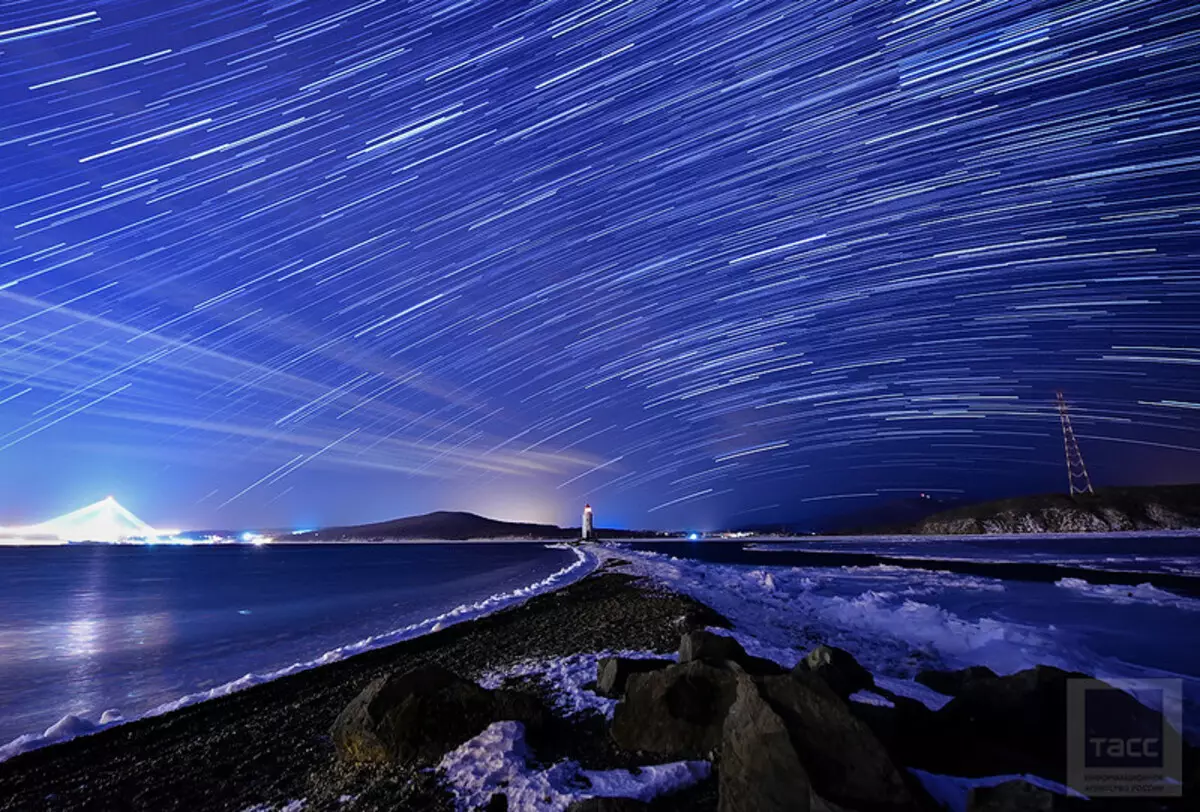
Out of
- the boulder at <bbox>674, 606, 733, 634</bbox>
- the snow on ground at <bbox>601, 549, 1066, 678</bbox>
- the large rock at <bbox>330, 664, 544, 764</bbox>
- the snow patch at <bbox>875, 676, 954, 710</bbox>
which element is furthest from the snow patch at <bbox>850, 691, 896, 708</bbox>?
the boulder at <bbox>674, 606, 733, 634</bbox>

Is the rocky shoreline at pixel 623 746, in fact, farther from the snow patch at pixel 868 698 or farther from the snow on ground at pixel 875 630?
the snow on ground at pixel 875 630

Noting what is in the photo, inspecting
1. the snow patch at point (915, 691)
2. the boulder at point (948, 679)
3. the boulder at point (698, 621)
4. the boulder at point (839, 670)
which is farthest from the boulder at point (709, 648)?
the boulder at point (698, 621)

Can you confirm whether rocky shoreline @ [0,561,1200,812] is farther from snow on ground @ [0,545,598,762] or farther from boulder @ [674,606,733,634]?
boulder @ [674,606,733,634]

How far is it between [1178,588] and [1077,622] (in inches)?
737

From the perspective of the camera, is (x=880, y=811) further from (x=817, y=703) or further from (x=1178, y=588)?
(x=1178, y=588)

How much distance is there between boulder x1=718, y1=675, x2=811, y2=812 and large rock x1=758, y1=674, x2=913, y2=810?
0.35 feet

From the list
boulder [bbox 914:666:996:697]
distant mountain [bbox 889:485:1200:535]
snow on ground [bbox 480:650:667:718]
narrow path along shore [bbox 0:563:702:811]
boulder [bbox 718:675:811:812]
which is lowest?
distant mountain [bbox 889:485:1200:535]

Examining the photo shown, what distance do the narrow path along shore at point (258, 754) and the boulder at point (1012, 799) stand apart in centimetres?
388

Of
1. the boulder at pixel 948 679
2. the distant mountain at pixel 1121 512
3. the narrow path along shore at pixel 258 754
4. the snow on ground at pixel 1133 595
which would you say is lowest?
the distant mountain at pixel 1121 512

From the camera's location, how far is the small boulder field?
16.4ft

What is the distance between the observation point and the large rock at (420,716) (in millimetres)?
7133

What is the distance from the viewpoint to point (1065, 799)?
4.77 m

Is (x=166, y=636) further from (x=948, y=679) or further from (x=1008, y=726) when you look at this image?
(x=1008, y=726)

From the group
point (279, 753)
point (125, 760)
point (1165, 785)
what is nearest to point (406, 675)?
point (279, 753)
